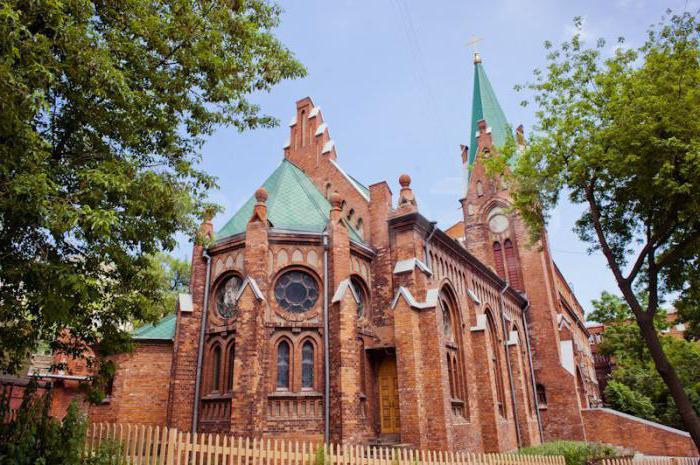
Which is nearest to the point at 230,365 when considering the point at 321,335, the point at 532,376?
the point at 321,335

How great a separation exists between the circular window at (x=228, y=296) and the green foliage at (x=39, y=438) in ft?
25.4

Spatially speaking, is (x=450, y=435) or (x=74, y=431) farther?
(x=450, y=435)

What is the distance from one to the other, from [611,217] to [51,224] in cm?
1605

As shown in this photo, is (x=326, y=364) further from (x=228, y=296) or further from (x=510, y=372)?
(x=510, y=372)

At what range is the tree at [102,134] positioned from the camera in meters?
7.11

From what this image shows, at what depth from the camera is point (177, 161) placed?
10.6 meters

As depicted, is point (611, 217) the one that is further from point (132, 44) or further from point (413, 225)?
point (132, 44)

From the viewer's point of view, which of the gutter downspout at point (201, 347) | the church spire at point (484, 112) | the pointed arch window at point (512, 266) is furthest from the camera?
the church spire at point (484, 112)

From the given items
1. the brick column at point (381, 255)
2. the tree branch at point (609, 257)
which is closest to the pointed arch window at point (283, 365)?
the brick column at point (381, 255)

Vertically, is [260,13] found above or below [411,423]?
above

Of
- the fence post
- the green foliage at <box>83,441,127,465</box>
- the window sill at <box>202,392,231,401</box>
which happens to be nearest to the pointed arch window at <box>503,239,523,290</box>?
the window sill at <box>202,392,231,401</box>

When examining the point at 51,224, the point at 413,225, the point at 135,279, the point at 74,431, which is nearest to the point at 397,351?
the point at 413,225

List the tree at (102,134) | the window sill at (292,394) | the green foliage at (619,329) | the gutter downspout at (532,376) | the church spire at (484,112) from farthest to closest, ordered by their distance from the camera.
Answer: the green foliage at (619,329)
the church spire at (484,112)
the gutter downspout at (532,376)
the window sill at (292,394)
the tree at (102,134)

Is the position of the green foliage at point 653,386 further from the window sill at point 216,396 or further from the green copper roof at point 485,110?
the window sill at point 216,396
